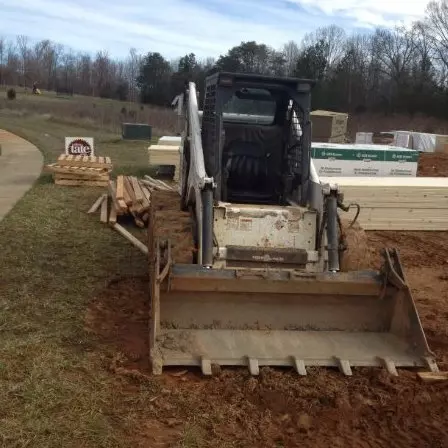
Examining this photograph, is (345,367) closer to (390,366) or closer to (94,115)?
(390,366)

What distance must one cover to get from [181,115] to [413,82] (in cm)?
6239

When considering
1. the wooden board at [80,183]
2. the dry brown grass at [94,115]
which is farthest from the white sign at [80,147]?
the dry brown grass at [94,115]

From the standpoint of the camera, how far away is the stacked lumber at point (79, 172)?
55.0ft

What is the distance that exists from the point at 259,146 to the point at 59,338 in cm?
310

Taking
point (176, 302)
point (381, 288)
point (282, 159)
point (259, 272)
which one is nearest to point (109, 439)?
point (176, 302)

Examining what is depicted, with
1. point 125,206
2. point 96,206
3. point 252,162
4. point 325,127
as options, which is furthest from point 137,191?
point 325,127

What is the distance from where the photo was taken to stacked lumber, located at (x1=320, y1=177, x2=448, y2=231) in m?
12.7

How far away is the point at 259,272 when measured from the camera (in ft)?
19.3

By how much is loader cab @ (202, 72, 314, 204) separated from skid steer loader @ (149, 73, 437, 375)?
4 cm

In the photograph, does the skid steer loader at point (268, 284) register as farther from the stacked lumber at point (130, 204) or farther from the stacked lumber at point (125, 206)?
the stacked lumber at point (130, 204)

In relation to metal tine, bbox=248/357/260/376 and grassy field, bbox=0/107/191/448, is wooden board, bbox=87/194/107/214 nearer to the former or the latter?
grassy field, bbox=0/107/191/448

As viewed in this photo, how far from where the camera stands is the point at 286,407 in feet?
16.5

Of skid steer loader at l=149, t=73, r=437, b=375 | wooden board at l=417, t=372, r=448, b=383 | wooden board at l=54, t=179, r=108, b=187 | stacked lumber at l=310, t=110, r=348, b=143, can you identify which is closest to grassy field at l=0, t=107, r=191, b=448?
skid steer loader at l=149, t=73, r=437, b=375

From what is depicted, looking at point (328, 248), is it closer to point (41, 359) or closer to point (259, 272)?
point (259, 272)
